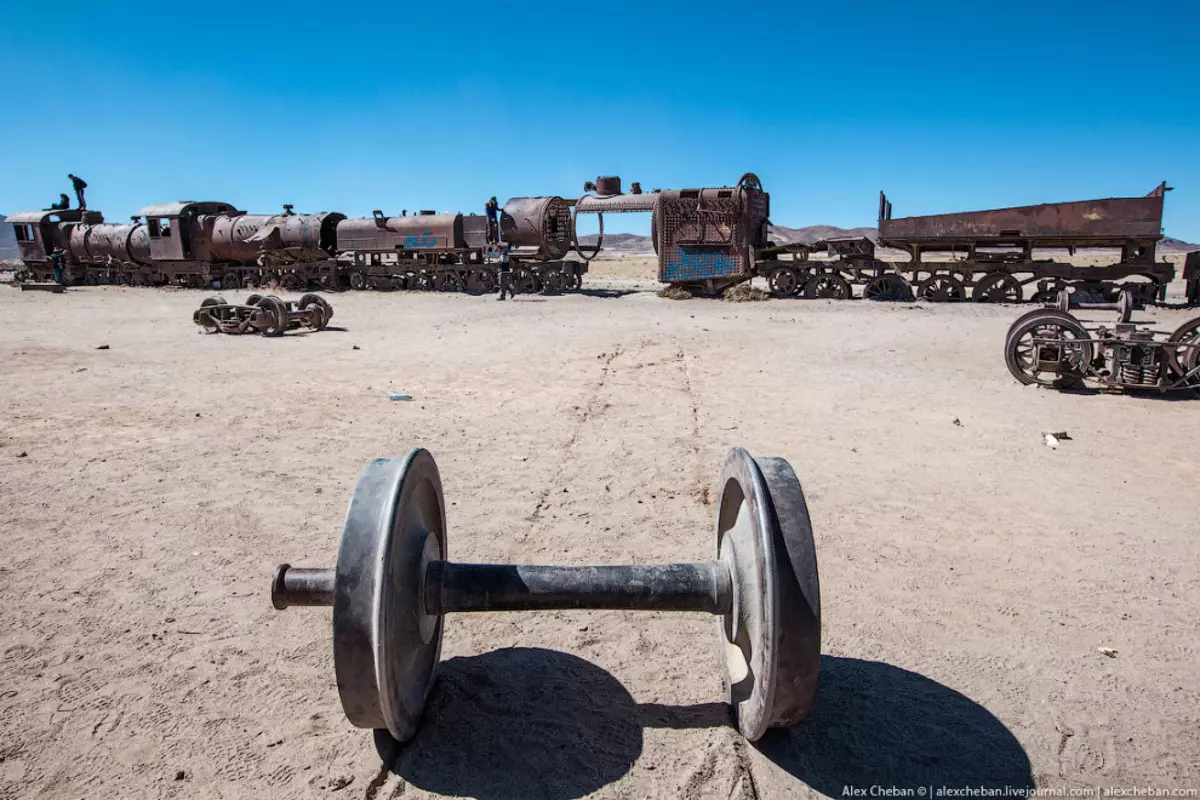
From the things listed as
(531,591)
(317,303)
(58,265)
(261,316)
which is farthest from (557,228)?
(531,591)

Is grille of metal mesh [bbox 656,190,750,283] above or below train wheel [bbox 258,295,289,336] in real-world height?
above

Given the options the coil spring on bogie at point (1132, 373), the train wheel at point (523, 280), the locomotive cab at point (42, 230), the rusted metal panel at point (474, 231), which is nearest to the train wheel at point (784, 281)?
the train wheel at point (523, 280)

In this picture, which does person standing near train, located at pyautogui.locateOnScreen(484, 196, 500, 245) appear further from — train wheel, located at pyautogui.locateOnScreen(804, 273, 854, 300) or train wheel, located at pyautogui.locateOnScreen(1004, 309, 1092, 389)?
train wheel, located at pyautogui.locateOnScreen(1004, 309, 1092, 389)

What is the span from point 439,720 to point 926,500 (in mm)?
3597

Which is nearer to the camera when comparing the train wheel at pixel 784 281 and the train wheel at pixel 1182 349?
the train wheel at pixel 1182 349

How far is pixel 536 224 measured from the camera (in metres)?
21.9

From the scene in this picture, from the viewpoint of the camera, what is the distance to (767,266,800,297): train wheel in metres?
20.8

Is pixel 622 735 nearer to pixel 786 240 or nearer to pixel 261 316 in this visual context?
pixel 261 316

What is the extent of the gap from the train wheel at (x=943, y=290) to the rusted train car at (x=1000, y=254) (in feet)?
0.08

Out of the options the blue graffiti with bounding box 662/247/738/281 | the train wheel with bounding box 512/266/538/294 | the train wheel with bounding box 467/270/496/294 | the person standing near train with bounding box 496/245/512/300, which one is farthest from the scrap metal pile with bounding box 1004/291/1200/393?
the train wheel with bounding box 467/270/496/294

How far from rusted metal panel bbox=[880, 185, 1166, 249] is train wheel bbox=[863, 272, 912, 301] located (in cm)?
128

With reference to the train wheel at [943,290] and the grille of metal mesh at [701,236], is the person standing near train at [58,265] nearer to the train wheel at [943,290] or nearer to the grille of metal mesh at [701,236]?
the grille of metal mesh at [701,236]

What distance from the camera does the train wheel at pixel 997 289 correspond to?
18.4 m

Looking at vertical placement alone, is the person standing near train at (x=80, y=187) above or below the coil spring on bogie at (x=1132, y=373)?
above
